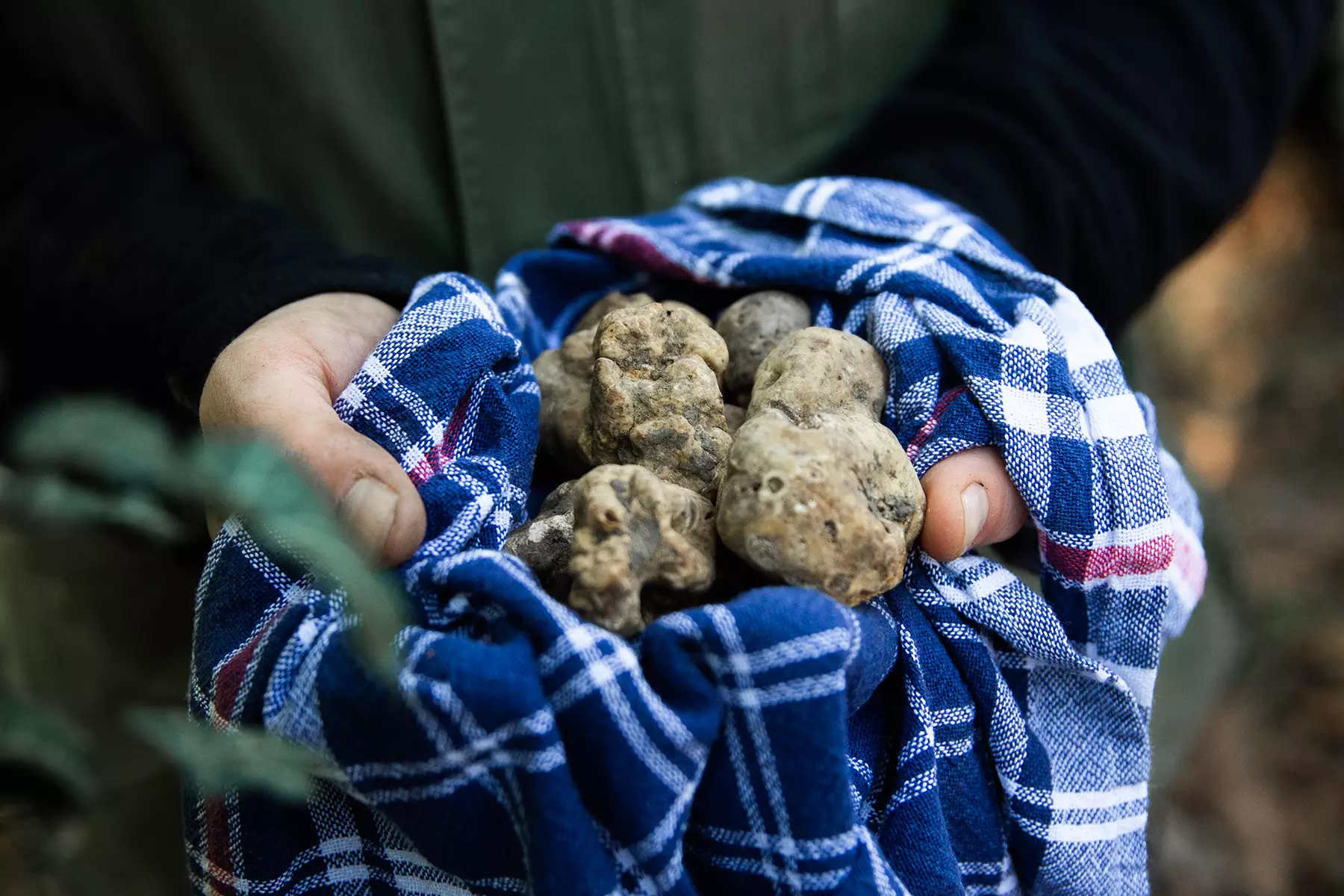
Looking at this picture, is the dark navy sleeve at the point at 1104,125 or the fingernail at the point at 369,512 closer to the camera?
the fingernail at the point at 369,512

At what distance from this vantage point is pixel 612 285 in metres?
0.97

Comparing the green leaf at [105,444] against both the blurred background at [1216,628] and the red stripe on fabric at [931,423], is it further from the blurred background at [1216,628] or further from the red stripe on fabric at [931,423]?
the red stripe on fabric at [931,423]

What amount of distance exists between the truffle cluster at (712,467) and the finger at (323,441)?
0.10 metres

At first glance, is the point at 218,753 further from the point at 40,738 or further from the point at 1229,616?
the point at 1229,616

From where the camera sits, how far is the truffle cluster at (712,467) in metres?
0.64

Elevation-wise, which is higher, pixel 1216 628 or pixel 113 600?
pixel 113 600

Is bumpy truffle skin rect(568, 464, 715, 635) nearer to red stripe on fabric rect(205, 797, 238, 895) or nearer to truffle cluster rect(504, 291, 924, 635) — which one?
truffle cluster rect(504, 291, 924, 635)

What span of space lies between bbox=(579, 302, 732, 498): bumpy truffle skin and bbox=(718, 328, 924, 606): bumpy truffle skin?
0.05 m

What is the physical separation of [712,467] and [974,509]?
20 centimetres

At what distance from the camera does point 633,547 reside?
0.64 metres

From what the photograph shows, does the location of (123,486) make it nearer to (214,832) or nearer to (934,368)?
(214,832)

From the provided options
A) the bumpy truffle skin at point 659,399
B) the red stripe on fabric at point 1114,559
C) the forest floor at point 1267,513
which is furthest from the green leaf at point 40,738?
the forest floor at point 1267,513

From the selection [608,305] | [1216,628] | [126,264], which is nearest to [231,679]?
[608,305]

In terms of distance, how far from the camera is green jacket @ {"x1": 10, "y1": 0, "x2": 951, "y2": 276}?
3.53 feet
